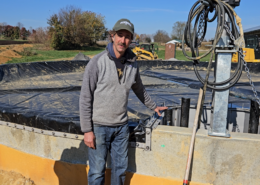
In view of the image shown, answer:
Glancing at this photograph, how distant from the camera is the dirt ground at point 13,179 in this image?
122 inches

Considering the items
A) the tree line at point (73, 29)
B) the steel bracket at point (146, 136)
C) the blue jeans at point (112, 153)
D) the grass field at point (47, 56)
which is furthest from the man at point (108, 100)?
the tree line at point (73, 29)

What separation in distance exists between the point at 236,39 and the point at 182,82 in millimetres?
4557

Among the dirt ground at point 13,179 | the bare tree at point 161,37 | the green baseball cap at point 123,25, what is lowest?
the dirt ground at point 13,179

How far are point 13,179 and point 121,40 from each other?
2407 mm

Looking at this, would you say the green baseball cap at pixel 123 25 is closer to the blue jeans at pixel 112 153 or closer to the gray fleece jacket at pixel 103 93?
the gray fleece jacket at pixel 103 93

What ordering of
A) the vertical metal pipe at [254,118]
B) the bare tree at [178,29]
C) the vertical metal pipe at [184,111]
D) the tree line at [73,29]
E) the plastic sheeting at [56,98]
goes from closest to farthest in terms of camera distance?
the plastic sheeting at [56,98], the vertical metal pipe at [254,118], the vertical metal pipe at [184,111], the tree line at [73,29], the bare tree at [178,29]

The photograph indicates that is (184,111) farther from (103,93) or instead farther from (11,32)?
(11,32)

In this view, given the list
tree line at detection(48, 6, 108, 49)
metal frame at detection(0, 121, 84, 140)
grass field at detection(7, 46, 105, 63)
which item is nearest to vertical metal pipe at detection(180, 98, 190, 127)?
metal frame at detection(0, 121, 84, 140)

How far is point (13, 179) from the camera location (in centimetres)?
316

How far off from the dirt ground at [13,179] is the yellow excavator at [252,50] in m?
13.0

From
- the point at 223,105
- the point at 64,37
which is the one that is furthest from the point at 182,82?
the point at 64,37

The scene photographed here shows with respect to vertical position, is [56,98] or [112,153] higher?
[56,98]

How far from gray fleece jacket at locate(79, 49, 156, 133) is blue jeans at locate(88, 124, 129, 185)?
0.09 metres

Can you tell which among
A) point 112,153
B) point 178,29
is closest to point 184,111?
point 112,153
